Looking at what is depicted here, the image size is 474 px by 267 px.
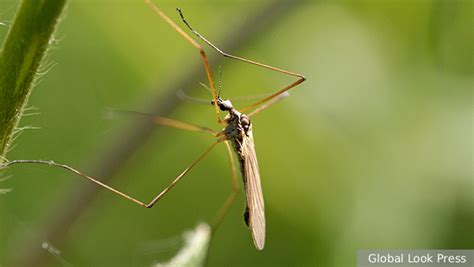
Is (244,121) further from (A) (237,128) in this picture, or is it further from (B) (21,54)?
(B) (21,54)

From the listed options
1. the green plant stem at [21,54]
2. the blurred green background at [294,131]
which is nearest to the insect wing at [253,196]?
the blurred green background at [294,131]

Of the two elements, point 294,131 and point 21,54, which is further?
point 294,131

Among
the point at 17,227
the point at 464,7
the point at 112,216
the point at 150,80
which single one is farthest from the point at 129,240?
the point at 464,7

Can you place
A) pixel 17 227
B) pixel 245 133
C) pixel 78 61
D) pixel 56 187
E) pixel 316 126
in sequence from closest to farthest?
1. pixel 245 133
2. pixel 17 227
3. pixel 56 187
4. pixel 78 61
5. pixel 316 126

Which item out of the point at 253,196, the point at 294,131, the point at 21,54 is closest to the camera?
the point at 21,54

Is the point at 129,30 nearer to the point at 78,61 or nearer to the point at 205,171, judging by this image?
the point at 78,61

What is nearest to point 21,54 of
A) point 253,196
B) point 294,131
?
point 253,196

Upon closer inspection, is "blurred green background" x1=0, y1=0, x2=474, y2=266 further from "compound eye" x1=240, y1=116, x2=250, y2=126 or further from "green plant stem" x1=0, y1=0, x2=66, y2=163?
"green plant stem" x1=0, y1=0, x2=66, y2=163
